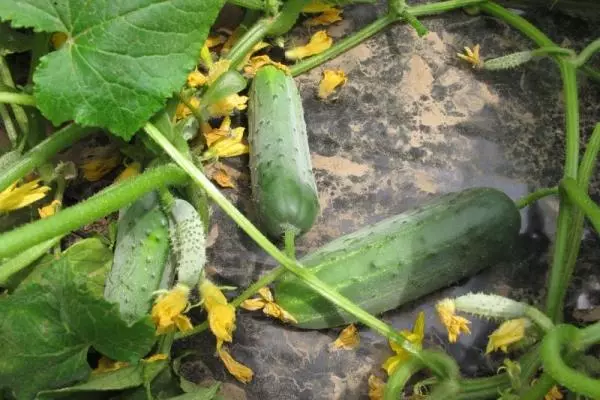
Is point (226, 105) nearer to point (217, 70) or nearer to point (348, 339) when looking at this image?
point (217, 70)

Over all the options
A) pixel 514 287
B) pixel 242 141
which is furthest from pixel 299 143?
pixel 514 287

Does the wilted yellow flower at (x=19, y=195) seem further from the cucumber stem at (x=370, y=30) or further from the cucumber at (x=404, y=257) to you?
the cucumber stem at (x=370, y=30)

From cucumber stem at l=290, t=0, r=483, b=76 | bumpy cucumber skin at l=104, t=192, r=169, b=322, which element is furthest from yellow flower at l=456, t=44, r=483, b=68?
bumpy cucumber skin at l=104, t=192, r=169, b=322

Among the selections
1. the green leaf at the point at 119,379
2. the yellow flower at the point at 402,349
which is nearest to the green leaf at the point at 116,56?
the green leaf at the point at 119,379

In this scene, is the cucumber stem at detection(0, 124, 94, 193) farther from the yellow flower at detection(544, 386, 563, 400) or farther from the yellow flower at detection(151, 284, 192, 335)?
the yellow flower at detection(544, 386, 563, 400)

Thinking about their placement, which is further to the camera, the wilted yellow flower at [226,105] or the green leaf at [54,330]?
the wilted yellow flower at [226,105]

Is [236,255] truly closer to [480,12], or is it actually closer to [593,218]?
[593,218]

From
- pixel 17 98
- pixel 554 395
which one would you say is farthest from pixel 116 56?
pixel 554 395

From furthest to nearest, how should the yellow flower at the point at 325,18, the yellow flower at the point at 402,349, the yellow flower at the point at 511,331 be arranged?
the yellow flower at the point at 325,18
the yellow flower at the point at 402,349
the yellow flower at the point at 511,331
